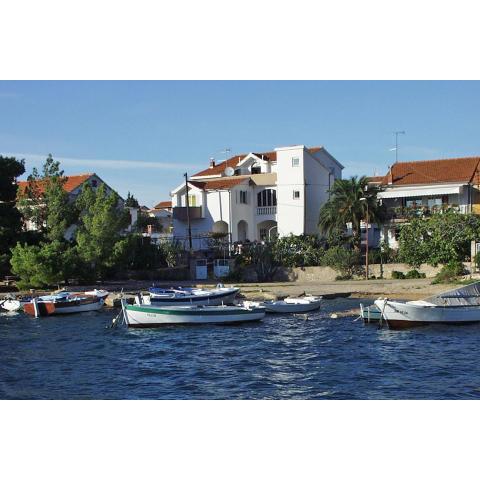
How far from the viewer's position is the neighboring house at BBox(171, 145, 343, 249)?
43656mm

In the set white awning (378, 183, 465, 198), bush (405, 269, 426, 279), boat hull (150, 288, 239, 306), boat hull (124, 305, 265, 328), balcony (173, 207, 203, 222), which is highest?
white awning (378, 183, 465, 198)

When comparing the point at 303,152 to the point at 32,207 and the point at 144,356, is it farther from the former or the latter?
the point at 144,356

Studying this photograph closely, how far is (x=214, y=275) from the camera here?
126 ft

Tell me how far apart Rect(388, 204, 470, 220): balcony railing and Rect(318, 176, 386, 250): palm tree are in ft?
3.34

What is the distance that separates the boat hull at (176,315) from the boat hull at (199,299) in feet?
5.75

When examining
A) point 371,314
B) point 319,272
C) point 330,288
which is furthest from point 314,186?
point 371,314

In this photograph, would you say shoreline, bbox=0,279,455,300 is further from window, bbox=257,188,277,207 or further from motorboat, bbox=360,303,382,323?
window, bbox=257,188,277,207

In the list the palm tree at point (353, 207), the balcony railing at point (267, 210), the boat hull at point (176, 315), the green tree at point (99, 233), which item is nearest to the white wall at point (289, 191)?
the balcony railing at point (267, 210)

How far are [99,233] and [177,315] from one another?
13.1 metres

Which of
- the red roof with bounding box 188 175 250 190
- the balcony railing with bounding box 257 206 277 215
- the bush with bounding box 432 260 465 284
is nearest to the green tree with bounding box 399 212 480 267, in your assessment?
the bush with bounding box 432 260 465 284

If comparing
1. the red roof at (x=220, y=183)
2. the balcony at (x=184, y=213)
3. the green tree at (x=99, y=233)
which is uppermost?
the red roof at (x=220, y=183)

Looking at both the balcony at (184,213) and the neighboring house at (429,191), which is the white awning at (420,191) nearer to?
the neighboring house at (429,191)

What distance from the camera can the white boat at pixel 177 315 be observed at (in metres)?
24.0

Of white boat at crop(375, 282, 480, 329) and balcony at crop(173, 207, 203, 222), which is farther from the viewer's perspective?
balcony at crop(173, 207, 203, 222)
